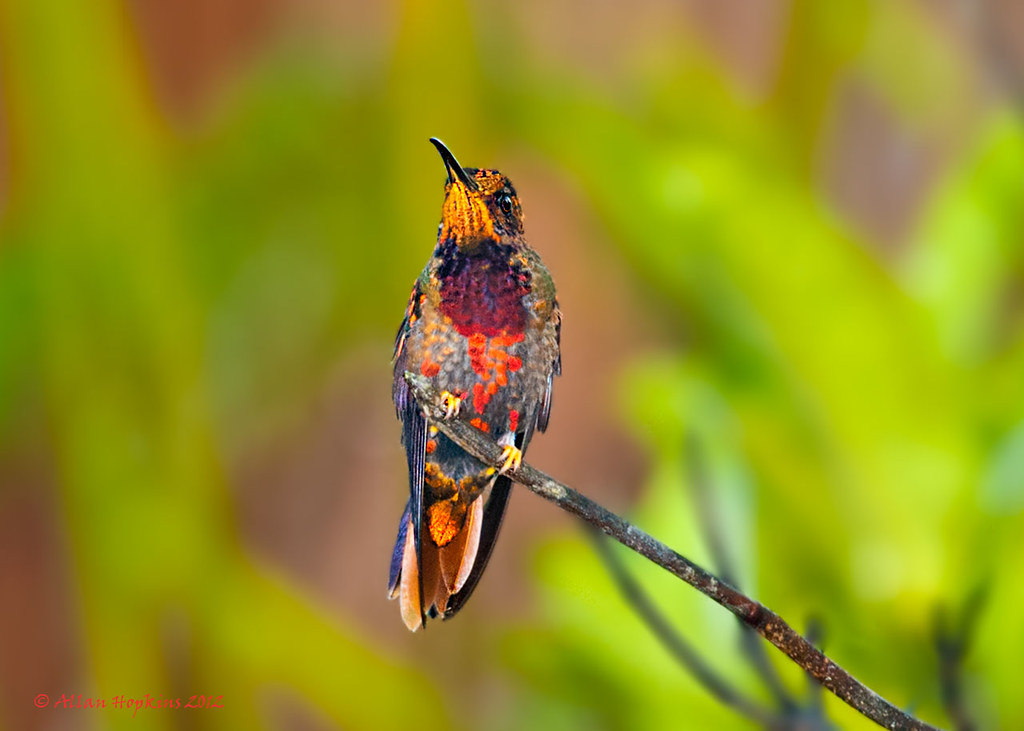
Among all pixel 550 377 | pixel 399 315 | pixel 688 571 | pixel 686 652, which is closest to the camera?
pixel 688 571

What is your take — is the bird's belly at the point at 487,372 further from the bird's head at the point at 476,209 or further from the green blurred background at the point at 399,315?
the green blurred background at the point at 399,315

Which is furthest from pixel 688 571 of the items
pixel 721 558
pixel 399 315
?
pixel 399 315

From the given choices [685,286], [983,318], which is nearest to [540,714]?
[685,286]
